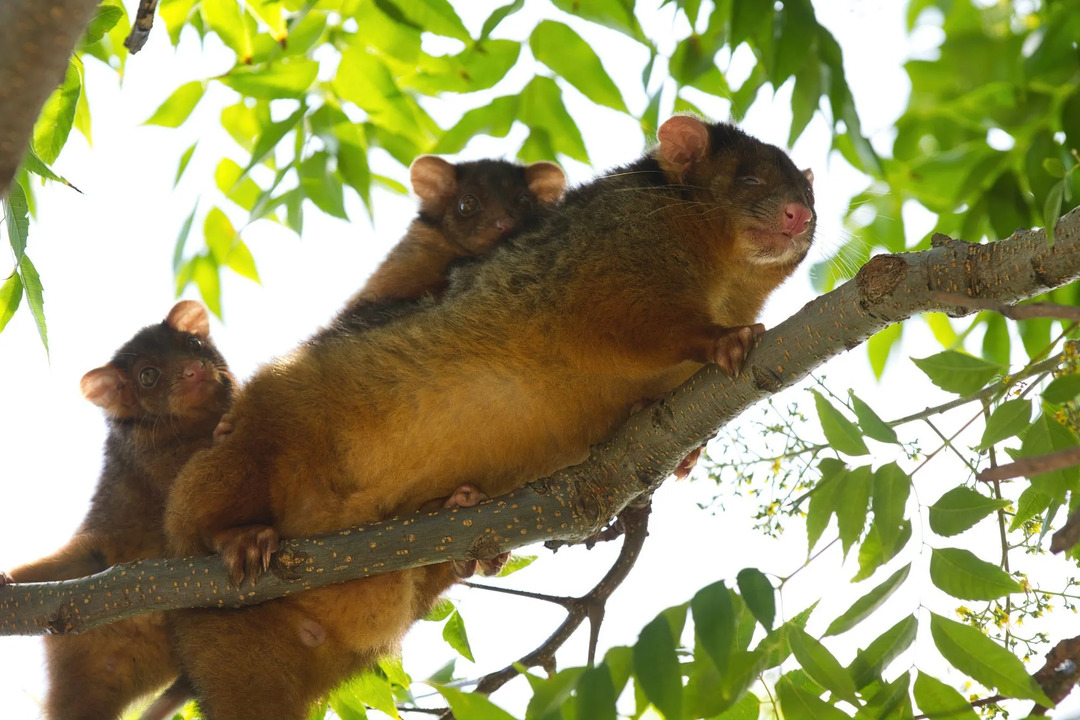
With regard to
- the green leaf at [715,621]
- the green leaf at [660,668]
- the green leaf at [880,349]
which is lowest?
the green leaf at [660,668]

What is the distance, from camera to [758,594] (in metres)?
2.65

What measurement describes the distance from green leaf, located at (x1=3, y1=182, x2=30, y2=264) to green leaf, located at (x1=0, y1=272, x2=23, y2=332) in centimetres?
42

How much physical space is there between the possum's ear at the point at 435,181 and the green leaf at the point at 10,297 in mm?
3397

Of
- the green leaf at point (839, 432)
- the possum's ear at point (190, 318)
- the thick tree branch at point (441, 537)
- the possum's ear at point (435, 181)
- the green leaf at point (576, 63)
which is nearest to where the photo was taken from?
the green leaf at point (839, 432)

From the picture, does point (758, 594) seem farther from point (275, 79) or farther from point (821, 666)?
point (275, 79)

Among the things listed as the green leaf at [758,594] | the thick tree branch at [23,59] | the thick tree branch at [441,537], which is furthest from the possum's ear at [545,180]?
the thick tree branch at [23,59]

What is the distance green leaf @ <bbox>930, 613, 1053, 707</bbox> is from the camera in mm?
2672

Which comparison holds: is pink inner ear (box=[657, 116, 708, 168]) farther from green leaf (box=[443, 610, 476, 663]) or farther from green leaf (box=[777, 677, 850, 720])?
green leaf (box=[777, 677, 850, 720])

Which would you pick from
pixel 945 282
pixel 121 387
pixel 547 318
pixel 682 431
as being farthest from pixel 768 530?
pixel 121 387

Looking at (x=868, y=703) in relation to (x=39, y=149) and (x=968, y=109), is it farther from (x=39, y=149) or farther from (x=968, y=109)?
(x=968, y=109)

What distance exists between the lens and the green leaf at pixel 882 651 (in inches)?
117

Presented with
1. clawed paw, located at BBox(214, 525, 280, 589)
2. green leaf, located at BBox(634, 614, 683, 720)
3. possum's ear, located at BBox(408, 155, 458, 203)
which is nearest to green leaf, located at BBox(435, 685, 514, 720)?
green leaf, located at BBox(634, 614, 683, 720)

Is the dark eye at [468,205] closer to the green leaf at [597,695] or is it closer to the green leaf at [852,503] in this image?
the green leaf at [852,503]

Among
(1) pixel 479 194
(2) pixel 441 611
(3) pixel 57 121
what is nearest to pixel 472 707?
(2) pixel 441 611
